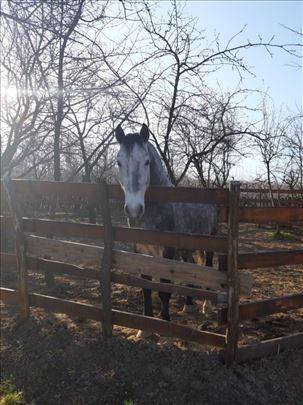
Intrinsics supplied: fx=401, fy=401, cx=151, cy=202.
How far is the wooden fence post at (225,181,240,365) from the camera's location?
3.68 metres

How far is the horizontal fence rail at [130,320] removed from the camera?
3.95m

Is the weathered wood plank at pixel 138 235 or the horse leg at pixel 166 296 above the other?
the weathered wood plank at pixel 138 235

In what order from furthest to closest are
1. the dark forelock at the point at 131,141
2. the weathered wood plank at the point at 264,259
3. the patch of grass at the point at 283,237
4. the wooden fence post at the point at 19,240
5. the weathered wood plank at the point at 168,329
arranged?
the patch of grass at the point at 283,237 → the wooden fence post at the point at 19,240 → the dark forelock at the point at 131,141 → the weathered wood plank at the point at 168,329 → the weathered wood plank at the point at 264,259

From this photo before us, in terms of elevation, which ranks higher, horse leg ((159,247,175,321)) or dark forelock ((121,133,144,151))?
dark forelock ((121,133,144,151))

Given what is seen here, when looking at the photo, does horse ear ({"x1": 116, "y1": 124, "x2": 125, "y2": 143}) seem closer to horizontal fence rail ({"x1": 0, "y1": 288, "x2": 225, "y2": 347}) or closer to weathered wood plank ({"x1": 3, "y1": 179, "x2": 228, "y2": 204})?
weathered wood plank ({"x1": 3, "y1": 179, "x2": 228, "y2": 204})

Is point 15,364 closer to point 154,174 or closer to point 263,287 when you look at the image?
point 154,174

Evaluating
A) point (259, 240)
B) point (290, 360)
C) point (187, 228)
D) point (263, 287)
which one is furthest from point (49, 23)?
point (259, 240)

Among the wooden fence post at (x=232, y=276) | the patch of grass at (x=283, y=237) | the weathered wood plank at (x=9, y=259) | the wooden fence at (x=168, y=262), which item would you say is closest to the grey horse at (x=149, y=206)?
the wooden fence at (x=168, y=262)

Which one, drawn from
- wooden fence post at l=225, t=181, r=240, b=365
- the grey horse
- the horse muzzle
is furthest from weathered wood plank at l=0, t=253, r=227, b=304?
the horse muzzle

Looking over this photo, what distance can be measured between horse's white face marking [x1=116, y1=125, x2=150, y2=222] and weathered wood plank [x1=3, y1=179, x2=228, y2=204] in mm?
179

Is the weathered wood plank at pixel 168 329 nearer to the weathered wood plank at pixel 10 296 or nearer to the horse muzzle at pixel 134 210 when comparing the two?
the horse muzzle at pixel 134 210

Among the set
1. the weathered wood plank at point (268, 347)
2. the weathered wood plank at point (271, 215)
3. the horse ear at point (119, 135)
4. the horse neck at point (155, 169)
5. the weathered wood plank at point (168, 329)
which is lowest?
the weathered wood plank at point (268, 347)

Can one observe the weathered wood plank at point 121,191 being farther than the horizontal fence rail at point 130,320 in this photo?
No

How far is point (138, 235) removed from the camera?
422cm
